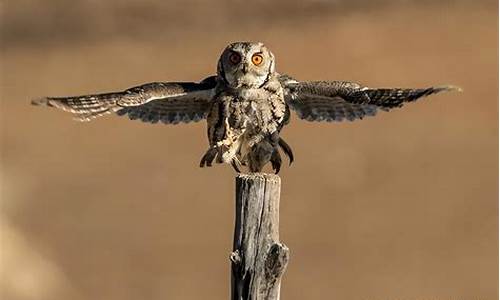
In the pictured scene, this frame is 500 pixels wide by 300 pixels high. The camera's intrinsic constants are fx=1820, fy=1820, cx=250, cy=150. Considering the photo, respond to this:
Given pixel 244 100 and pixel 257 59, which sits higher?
pixel 257 59

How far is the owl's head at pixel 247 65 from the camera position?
7.30 meters

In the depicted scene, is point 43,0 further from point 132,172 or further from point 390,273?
point 390,273

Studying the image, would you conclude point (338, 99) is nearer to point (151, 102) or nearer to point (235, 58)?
point (235, 58)

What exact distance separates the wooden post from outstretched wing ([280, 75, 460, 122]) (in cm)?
62

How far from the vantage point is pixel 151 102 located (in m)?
7.68

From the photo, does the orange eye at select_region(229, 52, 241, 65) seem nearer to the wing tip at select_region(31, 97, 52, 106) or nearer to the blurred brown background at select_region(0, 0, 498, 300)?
the wing tip at select_region(31, 97, 52, 106)

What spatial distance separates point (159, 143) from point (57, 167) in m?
0.99

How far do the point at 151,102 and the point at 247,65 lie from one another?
585 mm

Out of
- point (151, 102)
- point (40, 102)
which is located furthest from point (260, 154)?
point (40, 102)

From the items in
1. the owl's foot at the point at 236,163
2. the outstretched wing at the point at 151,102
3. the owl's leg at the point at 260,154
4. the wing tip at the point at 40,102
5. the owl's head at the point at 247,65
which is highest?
the owl's head at the point at 247,65

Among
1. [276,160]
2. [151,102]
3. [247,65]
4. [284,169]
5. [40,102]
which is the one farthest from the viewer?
[284,169]

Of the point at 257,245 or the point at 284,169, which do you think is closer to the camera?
the point at 257,245

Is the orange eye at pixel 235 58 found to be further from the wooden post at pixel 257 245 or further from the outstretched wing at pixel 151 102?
the wooden post at pixel 257 245

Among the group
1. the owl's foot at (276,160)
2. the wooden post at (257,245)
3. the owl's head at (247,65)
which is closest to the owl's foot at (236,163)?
the owl's foot at (276,160)
